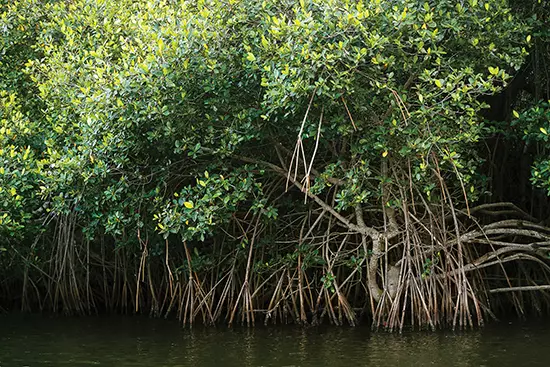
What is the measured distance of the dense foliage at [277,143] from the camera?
759 cm

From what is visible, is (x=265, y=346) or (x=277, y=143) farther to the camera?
(x=277, y=143)

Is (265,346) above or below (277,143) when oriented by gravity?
below

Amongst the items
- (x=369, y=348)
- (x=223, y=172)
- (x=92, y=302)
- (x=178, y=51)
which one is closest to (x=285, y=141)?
(x=223, y=172)

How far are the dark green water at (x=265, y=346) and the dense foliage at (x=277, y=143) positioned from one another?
1.47ft

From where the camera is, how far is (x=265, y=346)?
25.1ft

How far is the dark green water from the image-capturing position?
684cm

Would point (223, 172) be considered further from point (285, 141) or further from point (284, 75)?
point (284, 75)

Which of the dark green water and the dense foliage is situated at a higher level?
→ the dense foliage

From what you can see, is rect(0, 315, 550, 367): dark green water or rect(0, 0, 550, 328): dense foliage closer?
rect(0, 315, 550, 367): dark green water

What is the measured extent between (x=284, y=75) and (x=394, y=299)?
2.47 meters

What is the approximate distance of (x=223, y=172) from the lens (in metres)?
8.92

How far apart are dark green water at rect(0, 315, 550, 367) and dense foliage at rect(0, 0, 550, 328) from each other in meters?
0.45

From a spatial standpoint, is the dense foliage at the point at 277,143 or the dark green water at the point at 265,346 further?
the dense foliage at the point at 277,143

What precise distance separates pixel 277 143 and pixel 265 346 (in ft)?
6.65
